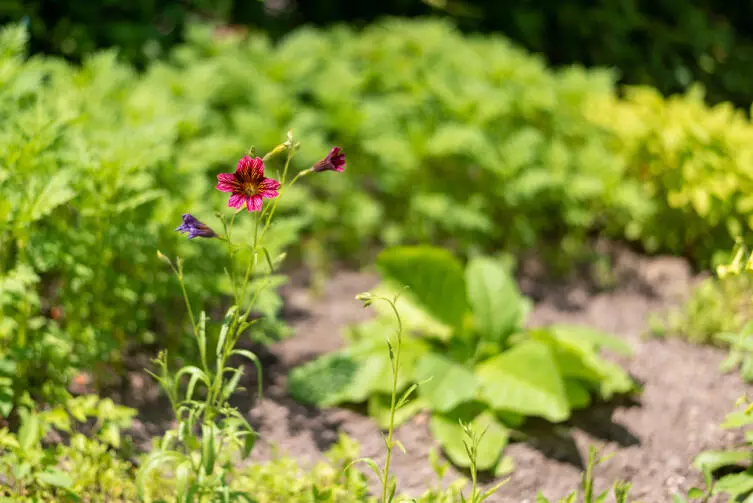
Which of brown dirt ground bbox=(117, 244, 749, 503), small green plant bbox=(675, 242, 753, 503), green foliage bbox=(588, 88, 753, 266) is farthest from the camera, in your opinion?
green foliage bbox=(588, 88, 753, 266)

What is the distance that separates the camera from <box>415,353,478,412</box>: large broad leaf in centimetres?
252

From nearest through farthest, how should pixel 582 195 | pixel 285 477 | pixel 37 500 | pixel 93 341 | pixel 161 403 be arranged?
pixel 37 500
pixel 285 477
pixel 93 341
pixel 161 403
pixel 582 195

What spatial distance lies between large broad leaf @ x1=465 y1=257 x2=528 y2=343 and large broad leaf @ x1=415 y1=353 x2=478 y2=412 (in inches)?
12.5

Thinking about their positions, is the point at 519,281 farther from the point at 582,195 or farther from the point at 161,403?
the point at 161,403

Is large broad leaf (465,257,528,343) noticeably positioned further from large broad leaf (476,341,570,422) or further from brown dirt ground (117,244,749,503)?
brown dirt ground (117,244,749,503)

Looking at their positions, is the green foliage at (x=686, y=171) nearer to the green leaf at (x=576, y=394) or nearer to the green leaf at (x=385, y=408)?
the green leaf at (x=576, y=394)

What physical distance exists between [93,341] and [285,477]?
78cm

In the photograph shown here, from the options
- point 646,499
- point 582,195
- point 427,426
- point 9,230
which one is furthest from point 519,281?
point 9,230

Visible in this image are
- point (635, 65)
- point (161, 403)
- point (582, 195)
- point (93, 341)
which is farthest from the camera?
point (635, 65)

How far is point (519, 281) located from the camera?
4.02 m

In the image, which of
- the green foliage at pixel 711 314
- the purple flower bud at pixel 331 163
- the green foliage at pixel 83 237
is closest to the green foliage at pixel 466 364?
the green foliage at pixel 83 237

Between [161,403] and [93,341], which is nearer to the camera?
[93,341]

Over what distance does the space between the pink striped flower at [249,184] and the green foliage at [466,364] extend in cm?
95

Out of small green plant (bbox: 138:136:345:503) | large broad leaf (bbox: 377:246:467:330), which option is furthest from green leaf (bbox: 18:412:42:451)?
large broad leaf (bbox: 377:246:467:330)
